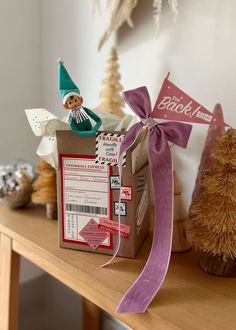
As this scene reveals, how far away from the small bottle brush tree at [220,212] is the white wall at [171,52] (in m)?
0.21

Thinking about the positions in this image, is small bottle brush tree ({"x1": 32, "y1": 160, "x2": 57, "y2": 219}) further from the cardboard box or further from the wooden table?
the cardboard box

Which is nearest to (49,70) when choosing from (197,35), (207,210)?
(197,35)

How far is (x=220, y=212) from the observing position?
0.54 meters

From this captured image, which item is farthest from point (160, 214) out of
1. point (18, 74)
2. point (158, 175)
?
point (18, 74)

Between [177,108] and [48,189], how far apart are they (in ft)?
1.18

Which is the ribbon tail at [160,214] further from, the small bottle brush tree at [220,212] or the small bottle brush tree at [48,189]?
the small bottle brush tree at [48,189]

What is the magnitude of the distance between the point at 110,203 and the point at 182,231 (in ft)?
0.47

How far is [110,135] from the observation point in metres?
0.58

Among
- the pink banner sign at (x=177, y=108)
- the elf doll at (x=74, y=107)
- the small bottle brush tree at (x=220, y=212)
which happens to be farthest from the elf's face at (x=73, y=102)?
the small bottle brush tree at (x=220, y=212)

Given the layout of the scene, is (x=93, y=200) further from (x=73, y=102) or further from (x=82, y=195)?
(x=73, y=102)

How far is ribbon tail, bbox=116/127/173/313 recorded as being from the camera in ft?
1.71

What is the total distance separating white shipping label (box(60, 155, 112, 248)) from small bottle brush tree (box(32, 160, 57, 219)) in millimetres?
152

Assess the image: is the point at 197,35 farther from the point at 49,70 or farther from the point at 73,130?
the point at 49,70

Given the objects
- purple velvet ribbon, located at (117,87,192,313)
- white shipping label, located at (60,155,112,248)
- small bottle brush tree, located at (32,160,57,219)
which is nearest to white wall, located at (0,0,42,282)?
small bottle brush tree, located at (32,160,57,219)
